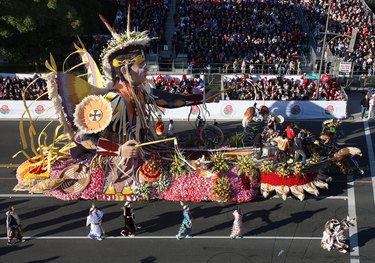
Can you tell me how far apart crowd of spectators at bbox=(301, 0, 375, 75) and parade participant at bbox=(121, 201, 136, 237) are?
68.3 feet

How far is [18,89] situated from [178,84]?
957 centimetres

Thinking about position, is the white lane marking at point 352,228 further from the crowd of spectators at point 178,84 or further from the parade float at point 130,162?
the crowd of spectators at point 178,84

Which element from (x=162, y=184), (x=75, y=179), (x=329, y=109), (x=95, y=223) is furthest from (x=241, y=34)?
(x=95, y=223)

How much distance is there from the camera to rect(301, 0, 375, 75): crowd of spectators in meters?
33.6

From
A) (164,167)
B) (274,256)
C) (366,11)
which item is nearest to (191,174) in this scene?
(164,167)

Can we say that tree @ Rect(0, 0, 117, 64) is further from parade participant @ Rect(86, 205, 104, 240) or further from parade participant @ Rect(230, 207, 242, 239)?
parade participant @ Rect(230, 207, 242, 239)

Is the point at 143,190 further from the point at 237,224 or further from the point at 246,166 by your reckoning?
the point at 237,224

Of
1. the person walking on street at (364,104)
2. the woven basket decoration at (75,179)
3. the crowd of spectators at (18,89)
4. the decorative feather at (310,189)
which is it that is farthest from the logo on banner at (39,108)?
the person walking on street at (364,104)

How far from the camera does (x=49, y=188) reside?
58.6 feet

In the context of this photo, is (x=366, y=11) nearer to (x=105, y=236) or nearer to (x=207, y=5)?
(x=207, y=5)

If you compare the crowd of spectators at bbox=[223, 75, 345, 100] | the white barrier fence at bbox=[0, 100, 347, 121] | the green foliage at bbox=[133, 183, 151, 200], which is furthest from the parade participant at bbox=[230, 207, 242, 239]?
the crowd of spectators at bbox=[223, 75, 345, 100]

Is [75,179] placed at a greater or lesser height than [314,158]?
lesser

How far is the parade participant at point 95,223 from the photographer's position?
50.3 feet

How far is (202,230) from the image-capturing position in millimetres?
16125
